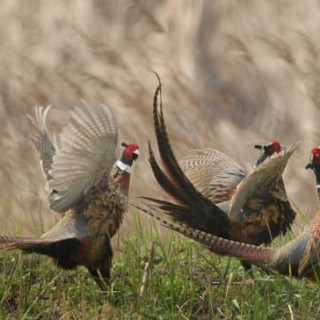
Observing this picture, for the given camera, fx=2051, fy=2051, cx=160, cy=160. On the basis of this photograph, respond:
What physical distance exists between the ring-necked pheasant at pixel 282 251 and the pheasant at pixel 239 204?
6.0 inches

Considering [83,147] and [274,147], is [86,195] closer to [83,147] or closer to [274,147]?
[83,147]

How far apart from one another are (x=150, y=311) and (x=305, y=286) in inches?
21.6

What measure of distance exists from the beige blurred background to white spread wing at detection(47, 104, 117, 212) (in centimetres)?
102

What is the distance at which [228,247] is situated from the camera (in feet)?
20.7

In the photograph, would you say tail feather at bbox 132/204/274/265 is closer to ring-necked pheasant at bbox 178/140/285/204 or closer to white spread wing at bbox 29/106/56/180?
ring-necked pheasant at bbox 178/140/285/204

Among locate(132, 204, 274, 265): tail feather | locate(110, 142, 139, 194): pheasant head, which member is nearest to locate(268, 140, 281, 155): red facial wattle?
locate(110, 142, 139, 194): pheasant head

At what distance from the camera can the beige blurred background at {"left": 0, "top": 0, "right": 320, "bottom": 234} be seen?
25.1 ft

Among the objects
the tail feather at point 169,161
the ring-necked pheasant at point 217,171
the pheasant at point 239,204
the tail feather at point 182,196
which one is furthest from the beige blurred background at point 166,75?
the tail feather at point 169,161

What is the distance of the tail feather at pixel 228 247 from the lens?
626 centimetres

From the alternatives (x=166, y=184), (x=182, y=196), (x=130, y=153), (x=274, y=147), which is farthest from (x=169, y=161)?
(x=274, y=147)

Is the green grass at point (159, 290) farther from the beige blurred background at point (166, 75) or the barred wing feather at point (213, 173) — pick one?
the beige blurred background at point (166, 75)

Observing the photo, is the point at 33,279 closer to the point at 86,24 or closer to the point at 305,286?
the point at 305,286

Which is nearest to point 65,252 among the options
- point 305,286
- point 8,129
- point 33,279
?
point 33,279

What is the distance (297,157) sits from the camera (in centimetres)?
761
